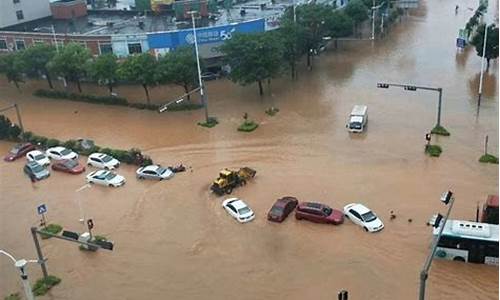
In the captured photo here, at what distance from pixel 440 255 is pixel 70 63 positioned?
101 ft

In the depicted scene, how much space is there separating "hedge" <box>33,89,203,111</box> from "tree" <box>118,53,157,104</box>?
1593mm

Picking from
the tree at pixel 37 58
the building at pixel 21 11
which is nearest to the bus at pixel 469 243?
the tree at pixel 37 58

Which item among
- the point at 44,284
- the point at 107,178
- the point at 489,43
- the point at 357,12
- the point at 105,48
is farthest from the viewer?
the point at 357,12

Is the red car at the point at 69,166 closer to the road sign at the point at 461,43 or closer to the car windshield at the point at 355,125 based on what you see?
the car windshield at the point at 355,125

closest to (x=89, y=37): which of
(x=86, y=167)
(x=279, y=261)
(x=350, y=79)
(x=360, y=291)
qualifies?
(x=86, y=167)

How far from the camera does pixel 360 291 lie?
790 inches

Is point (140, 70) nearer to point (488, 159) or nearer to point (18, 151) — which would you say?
point (18, 151)

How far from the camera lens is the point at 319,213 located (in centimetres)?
2416

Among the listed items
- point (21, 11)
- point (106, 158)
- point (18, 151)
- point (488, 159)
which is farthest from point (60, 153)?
point (21, 11)

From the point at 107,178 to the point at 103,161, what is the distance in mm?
2250

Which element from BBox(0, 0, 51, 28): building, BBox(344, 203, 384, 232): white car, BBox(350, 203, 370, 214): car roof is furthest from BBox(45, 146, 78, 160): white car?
BBox(0, 0, 51, 28): building

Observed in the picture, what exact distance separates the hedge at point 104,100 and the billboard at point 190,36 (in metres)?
6.46

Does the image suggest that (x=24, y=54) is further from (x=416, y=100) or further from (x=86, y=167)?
(x=416, y=100)

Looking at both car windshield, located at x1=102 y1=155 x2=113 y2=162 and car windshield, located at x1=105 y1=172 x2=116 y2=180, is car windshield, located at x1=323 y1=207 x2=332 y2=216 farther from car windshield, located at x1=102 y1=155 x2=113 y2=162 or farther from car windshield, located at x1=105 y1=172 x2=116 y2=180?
car windshield, located at x1=102 y1=155 x2=113 y2=162
